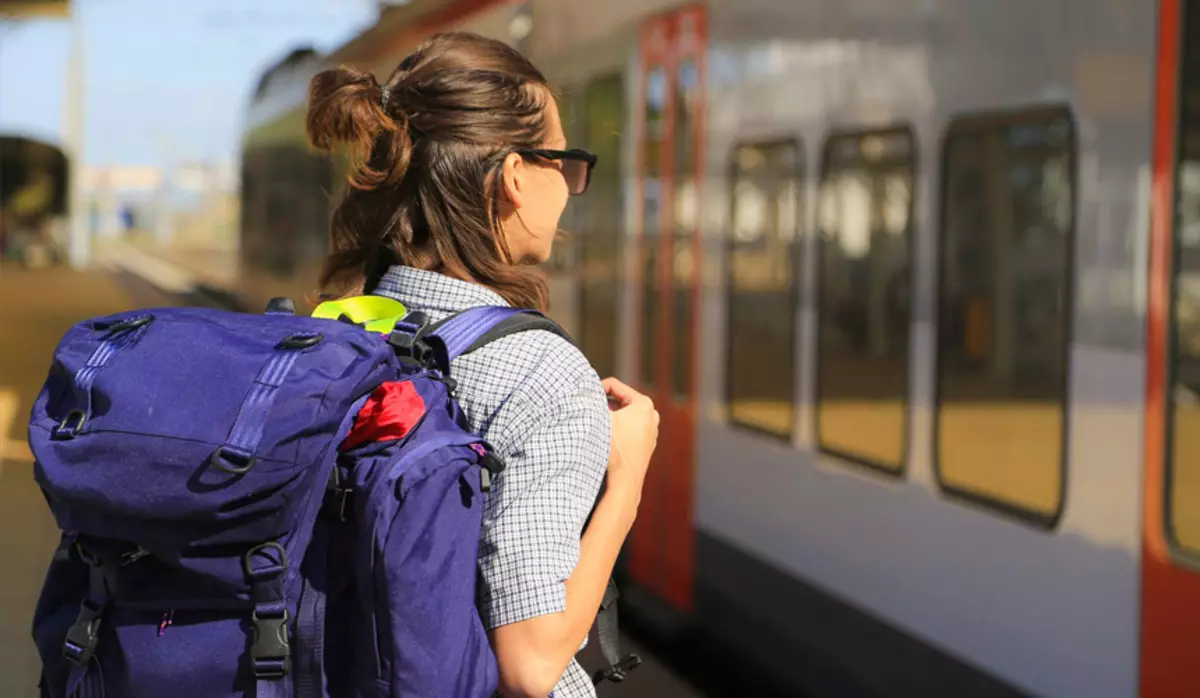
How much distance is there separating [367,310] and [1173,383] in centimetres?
224

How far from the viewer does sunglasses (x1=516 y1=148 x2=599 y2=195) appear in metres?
1.83

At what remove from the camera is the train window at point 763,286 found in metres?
5.95

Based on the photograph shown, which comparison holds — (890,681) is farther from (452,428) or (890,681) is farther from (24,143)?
(24,143)

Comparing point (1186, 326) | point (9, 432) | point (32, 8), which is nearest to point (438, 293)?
point (1186, 326)

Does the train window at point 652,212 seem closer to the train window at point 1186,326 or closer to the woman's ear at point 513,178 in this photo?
the train window at point 1186,326

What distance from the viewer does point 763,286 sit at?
20.2 ft

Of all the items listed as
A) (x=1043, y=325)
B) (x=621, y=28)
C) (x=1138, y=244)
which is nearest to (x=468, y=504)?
(x=1138, y=244)

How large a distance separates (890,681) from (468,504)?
3.66 meters

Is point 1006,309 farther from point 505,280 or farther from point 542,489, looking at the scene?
point 542,489

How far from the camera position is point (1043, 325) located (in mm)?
4121

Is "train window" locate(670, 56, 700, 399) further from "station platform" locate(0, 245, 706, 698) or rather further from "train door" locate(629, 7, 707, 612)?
"station platform" locate(0, 245, 706, 698)

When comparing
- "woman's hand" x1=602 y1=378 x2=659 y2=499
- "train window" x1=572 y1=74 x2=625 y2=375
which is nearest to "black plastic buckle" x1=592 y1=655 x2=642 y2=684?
"woman's hand" x1=602 y1=378 x2=659 y2=499

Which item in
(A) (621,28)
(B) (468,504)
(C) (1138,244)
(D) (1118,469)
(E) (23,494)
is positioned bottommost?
(E) (23,494)

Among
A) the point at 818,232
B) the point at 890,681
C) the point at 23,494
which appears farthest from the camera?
the point at 23,494
